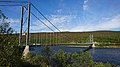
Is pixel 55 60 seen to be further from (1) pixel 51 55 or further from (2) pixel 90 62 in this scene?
(2) pixel 90 62

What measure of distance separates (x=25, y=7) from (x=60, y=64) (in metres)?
8.69

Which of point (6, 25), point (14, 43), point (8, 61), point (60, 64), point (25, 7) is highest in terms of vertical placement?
point (25, 7)

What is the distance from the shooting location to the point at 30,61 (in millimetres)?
26375

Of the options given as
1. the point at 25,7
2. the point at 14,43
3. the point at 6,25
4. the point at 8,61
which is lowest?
the point at 8,61

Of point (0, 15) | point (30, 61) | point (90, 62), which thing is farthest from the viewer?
point (30, 61)

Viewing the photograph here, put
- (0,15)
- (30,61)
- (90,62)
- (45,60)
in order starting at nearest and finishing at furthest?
(0,15)
(90,62)
(30,61)
(45,60)

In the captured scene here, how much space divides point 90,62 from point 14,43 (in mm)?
9288

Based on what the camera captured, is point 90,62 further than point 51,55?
No

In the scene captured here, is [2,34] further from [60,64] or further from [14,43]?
[60,64]

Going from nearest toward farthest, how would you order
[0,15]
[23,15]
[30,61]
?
[0,15] → [30,61] → [23,15]

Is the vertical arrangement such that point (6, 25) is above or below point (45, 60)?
above

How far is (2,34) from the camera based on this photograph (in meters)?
17.3

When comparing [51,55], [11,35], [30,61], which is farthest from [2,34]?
[51,55]

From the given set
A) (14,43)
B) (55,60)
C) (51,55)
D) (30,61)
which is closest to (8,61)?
(14,43)
